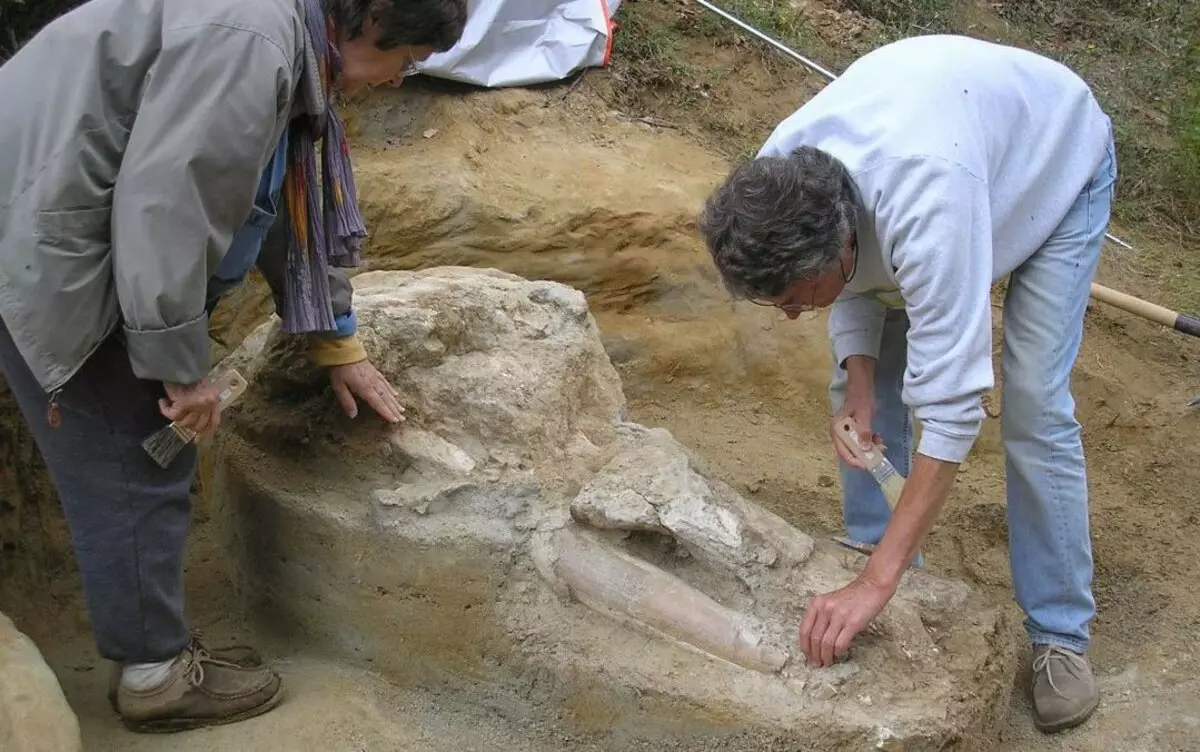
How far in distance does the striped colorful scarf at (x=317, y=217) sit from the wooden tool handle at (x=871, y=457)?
1119mm

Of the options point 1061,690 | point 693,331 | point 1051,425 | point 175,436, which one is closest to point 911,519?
point 1051,425

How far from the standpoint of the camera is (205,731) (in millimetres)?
2344

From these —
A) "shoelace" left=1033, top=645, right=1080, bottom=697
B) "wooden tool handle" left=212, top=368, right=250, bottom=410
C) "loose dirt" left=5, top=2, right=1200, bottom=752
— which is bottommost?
"loose dirt" left=5, top=2, right=1200, bottom=752

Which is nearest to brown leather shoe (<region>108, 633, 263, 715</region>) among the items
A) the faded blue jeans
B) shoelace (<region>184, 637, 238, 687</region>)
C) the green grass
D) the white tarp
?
shoelace (<region>184, 637, 238, 687</region>)

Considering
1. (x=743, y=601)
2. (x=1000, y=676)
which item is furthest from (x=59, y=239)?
(x=1000, y=676)

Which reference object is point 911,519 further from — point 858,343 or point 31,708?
point 31,708

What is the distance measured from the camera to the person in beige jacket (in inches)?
70.3

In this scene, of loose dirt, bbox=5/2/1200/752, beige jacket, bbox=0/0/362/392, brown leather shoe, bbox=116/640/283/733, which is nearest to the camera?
beige jacket, bbox=0/0/362/392

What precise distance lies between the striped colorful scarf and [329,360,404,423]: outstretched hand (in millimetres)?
175

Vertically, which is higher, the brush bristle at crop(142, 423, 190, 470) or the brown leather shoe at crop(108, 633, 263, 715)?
the brush bristle at crop(142, 423, 190, 470)

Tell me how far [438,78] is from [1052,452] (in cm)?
316

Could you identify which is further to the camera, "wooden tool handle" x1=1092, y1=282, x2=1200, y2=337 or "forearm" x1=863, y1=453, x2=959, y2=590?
"wooden tool handle" x1=1092, y1=282, x2=1200, y2=337

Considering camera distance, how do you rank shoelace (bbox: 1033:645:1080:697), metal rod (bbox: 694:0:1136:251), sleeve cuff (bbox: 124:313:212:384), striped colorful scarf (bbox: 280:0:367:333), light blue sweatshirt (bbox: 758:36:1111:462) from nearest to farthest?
sleeve cuff (bbox: 124:313:212:384)
light blue sweatshirt (bbox: 758:36:1111:462)
striped colorful scarf (bbox: 280:0:367:333)
shoelace (bbox: 1033:645:1080:697)
metal rod (bbox: 694:0:1136:251)

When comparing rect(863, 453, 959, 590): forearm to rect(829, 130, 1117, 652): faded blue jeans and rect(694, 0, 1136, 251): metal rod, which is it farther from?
rect(694, 0, 1136, 251): metal rod
